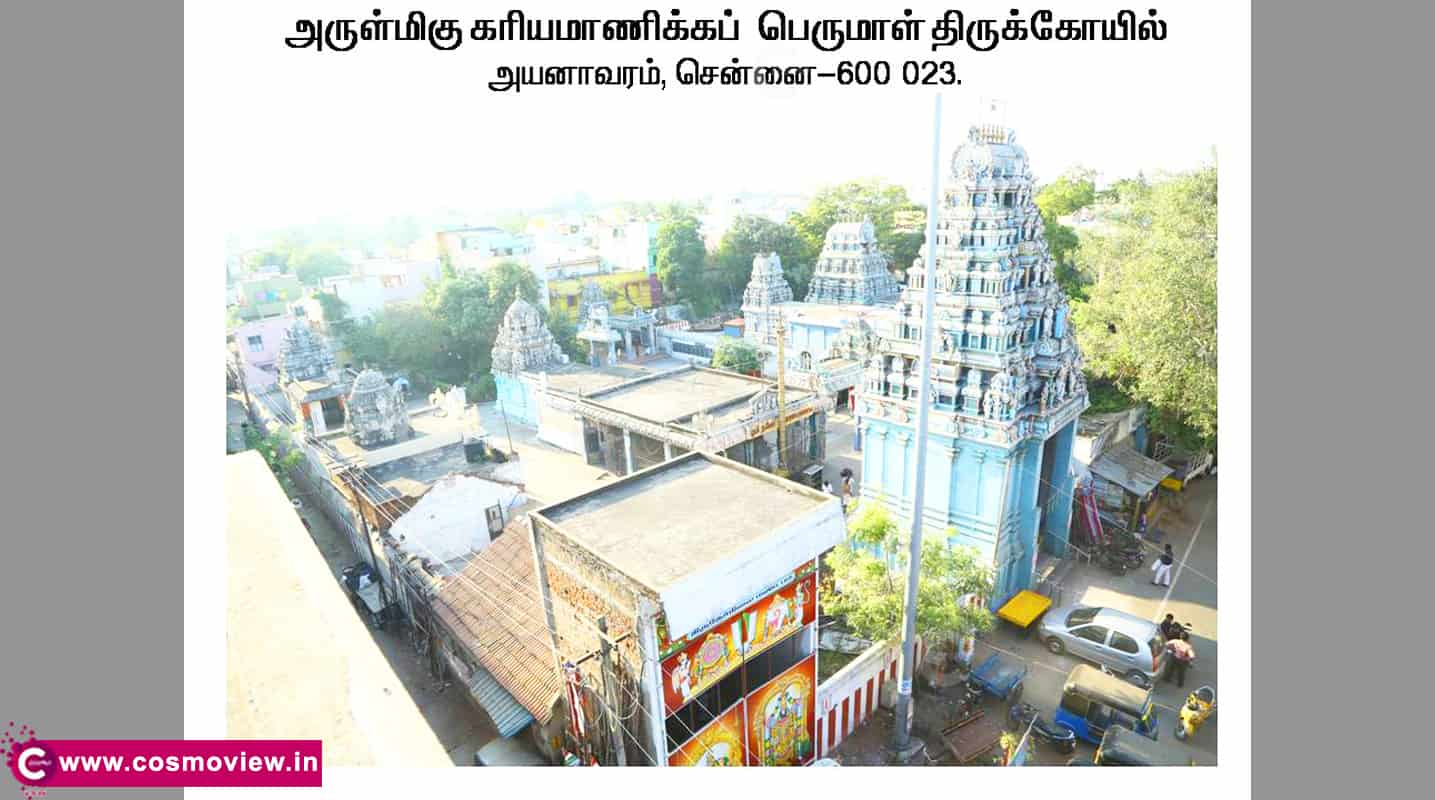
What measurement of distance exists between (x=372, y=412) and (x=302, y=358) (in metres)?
5.99

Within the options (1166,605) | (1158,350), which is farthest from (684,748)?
(1158,350)

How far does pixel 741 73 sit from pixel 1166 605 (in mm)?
9808

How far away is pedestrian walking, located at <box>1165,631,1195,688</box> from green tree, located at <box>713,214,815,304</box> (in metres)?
31.6

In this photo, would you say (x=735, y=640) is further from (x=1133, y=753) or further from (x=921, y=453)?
(x=1133, y=753)

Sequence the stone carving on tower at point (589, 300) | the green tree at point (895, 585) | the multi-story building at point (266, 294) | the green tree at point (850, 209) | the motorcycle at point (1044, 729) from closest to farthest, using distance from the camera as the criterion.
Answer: the green tree at point (895, 585) < the motorcycle at point (1044, 729) < the multi-story building at point (266, 294) < the stone carving on tower at point (589, 300) < the green tree at point (850, 209)

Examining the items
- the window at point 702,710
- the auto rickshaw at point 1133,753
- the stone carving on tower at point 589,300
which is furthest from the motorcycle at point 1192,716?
the stone carving on tower at point 589,300

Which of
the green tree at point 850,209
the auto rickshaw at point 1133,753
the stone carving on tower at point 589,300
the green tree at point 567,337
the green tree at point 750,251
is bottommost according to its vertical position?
the auto rickshaw at point 1133,753

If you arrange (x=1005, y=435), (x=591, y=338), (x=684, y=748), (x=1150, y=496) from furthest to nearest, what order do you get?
1. (x=591, y=338)
2. (x=1150, y=496)
3. (x=1005, y=435)
4. (x=684, y=748)

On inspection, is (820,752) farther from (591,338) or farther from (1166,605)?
(591,338)

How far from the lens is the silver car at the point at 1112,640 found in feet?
29.9

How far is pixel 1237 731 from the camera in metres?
6.62

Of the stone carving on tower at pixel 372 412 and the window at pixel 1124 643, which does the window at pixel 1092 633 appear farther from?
the stone carving on tower at pixel 372 412

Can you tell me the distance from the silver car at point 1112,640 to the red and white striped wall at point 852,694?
2747 mm

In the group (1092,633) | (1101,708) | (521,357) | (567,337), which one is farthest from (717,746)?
(567,337)
